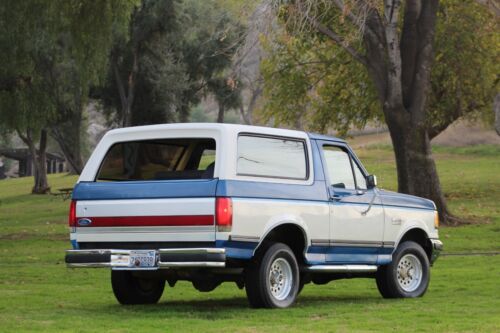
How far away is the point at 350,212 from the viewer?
14289 mm

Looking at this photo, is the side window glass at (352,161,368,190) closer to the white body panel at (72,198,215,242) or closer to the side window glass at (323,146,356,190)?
Answer: the side window glass at (323,146,356,190)

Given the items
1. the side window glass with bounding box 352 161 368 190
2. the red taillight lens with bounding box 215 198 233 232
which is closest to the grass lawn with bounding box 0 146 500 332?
the red taillight lens with bounding box 215 198 233 232

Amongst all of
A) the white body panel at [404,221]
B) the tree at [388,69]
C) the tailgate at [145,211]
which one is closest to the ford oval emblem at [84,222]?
the tailgate at [145,211]

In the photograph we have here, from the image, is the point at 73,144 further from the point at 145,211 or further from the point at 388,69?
the point at 145,211

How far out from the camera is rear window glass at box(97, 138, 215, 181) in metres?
13.6

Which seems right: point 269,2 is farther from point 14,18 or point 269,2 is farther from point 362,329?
point 362,329

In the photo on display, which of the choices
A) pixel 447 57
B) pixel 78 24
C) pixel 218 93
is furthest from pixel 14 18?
pixel 218 93

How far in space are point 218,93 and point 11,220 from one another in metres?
18.1

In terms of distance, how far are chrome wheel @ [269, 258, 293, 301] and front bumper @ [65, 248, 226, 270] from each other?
1.02 m

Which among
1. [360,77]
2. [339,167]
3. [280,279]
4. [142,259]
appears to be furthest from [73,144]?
[142,259]

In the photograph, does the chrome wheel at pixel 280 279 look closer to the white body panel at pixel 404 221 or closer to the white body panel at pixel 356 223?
the white body panel at pixel 356 223

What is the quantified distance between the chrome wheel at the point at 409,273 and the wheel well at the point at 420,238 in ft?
0.93

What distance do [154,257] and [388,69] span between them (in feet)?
60.1

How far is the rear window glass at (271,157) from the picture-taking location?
1297cm
